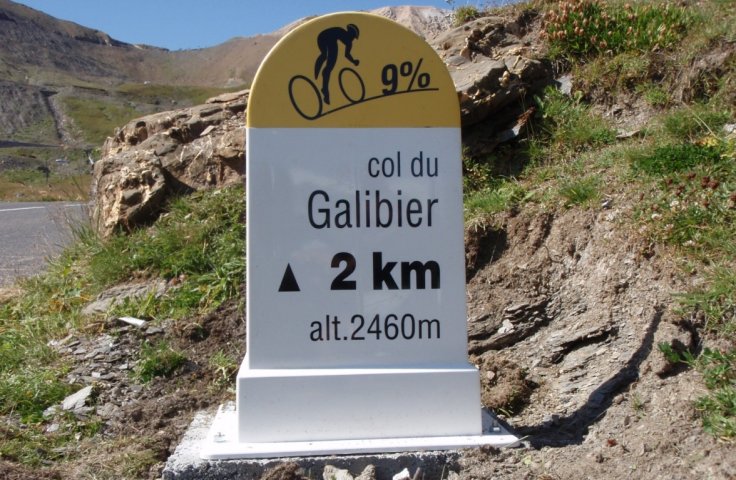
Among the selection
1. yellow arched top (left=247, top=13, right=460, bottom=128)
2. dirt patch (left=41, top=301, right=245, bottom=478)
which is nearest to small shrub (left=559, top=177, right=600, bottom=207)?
yellow arched top (left=247, top=13, right=460, bottom=128)

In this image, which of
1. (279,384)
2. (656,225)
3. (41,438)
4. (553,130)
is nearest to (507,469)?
(279,384)

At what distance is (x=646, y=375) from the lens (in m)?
3.73

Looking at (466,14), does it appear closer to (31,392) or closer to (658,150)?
(658,150)

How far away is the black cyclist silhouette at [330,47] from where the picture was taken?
3.49 meters

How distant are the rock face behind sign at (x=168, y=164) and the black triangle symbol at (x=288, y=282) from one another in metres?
3.43

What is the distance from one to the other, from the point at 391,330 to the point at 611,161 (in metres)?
2.57

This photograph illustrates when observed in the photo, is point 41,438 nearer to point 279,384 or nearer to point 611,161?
point 279,384

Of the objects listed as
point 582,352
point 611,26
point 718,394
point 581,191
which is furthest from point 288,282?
point 611,26

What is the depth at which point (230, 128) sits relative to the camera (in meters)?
7.25

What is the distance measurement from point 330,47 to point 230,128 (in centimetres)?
393

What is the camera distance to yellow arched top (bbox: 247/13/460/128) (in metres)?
3.48

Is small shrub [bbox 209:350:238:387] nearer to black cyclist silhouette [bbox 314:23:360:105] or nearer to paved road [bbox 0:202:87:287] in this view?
black cyclist silhouette [bbox 314:23:360:105]

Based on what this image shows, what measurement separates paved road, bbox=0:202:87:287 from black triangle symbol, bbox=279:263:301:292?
14.6 feet

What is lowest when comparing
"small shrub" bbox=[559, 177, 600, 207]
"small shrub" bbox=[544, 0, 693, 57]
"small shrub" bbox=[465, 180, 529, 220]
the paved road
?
the paved road
